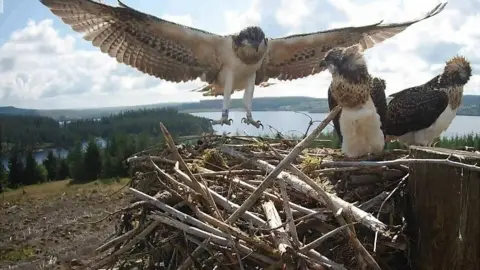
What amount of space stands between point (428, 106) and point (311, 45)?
92.4 inches

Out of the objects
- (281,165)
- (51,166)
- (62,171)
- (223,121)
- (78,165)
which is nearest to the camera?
(281,165)

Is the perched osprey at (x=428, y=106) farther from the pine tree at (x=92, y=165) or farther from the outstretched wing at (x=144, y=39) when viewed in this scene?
the pine tree at (x=92, y=165)

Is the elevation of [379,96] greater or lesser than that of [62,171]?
greater

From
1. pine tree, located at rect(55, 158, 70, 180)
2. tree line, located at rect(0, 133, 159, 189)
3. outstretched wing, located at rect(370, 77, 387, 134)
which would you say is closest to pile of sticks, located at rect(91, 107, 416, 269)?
outstretched wing, located at rect(370, 77, 387, 134)

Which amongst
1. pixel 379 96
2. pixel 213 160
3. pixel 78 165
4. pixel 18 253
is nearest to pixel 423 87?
pixel 379 96

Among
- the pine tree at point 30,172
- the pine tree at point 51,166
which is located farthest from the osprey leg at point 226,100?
the pine tree at point 51,166

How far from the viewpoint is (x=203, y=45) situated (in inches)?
259

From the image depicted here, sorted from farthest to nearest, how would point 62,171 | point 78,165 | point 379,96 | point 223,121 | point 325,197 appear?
point 62,171
point 78,165
point 223,121
point 379,96
point 325,197

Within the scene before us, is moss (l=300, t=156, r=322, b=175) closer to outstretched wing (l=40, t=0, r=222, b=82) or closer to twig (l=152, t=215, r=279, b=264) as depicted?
twig (l=152, t=215, r=279, b=264)

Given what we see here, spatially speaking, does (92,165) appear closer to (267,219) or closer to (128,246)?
(128,246)

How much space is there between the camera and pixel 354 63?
12.3 ft

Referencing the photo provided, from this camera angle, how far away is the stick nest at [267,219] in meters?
2.35

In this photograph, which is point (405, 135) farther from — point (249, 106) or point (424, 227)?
point (424, 227)


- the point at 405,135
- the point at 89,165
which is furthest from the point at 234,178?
the point at 89,165
